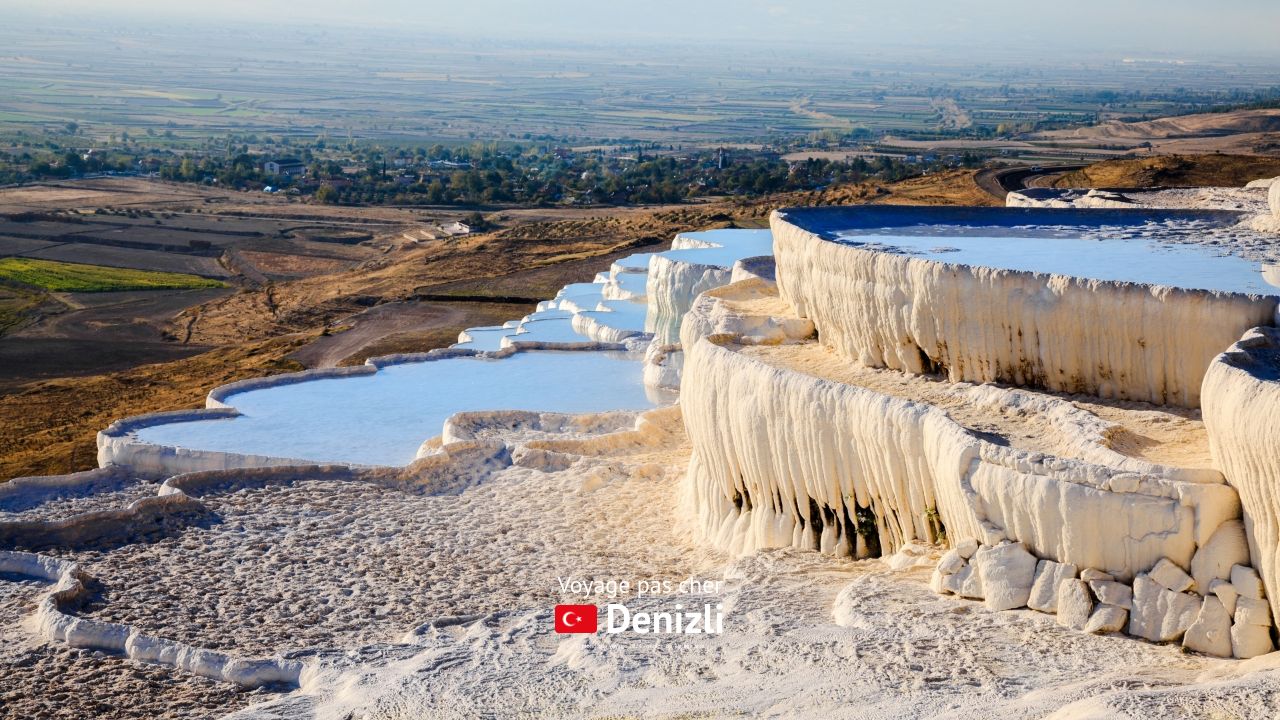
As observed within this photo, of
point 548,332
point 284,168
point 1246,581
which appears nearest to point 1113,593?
point 1246,581

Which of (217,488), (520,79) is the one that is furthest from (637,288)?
(520,79)

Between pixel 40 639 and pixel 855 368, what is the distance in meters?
4.73

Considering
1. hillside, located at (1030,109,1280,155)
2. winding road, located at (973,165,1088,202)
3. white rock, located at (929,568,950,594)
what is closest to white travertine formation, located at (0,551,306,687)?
white rock, located at (929,568,950,594)

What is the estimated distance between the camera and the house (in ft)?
202

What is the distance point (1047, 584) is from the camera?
242 inches

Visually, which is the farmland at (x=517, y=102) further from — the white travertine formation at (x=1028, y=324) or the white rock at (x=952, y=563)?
the white rock at (x=952, y=563)

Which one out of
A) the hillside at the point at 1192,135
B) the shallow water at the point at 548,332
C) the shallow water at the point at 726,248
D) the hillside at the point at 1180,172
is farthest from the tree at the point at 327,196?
the shallow water at the point at 548,332

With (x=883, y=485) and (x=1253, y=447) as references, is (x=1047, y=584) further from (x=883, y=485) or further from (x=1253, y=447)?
(x=883, y=485)

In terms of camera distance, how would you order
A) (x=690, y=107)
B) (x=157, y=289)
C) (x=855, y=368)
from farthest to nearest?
(x=690, y=107) < (x=157, y=289) < (x=855, y=368)

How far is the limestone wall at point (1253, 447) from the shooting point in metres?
5.54

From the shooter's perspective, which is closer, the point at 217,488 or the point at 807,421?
the point at 807,421

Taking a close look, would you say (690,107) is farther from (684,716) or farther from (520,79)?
(684,716)

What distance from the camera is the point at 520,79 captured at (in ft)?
611

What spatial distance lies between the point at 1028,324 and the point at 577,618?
2.76m
